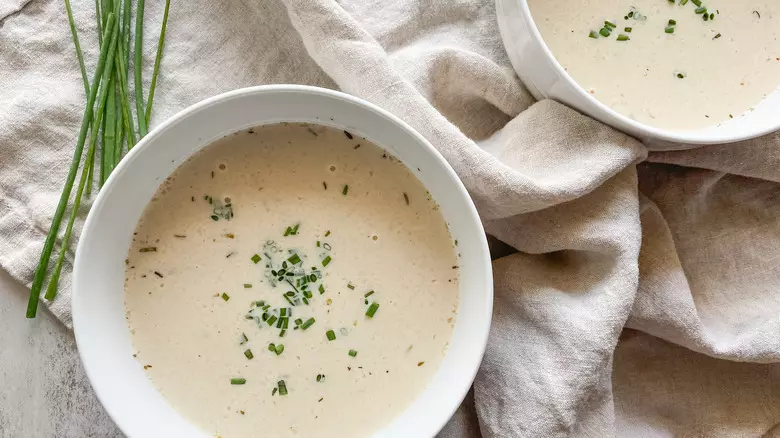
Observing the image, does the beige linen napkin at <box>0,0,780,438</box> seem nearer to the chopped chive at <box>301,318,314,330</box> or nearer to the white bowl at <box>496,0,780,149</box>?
the white bowl at <box>496,0,780,149</box>

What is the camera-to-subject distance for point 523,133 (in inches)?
53.5

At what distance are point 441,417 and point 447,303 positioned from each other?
0.19m

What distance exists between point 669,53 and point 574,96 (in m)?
0.23

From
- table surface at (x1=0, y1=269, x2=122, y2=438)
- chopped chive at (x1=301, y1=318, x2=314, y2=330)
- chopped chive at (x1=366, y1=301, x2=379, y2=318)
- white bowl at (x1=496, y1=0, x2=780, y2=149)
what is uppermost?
white bowl at (x1=496, y1=0, x2=780, y2=149)

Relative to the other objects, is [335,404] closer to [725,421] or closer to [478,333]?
[478,333]

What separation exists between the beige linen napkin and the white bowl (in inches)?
1.4

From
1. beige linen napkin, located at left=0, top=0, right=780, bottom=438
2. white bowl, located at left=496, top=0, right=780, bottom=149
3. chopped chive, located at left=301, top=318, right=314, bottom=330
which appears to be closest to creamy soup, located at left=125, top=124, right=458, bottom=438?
chopped chive, located at left=301, top=318, right=314, bottom=330

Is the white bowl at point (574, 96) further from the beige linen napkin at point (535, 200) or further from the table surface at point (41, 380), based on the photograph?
the table surface at point (41, 380)

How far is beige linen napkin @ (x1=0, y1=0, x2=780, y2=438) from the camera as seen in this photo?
4.33ft

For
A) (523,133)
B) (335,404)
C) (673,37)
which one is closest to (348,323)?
(335,404)

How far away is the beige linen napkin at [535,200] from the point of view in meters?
1.32

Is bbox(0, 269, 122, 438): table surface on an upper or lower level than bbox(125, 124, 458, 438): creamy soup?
lower

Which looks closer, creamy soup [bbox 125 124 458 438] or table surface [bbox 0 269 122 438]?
creamy soup [bbox 125 124 458 438]

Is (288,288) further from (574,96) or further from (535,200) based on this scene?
(574,96)
